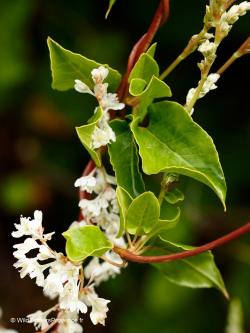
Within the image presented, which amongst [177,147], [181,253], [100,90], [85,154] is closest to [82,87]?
[100,90]

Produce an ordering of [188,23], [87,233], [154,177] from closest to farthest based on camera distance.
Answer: [87,233]
[188,23]
[154,177]

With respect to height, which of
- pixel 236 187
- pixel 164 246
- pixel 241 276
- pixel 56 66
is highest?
pixel 56 66

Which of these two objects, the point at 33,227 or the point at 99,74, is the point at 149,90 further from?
the point at 33,227

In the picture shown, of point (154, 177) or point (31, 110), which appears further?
point (31, 110)

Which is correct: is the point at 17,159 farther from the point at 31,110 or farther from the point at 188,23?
the point at 188,23

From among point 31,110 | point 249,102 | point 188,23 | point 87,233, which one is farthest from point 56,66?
point 31,110

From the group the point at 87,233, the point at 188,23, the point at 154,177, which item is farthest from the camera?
the point at 154,177
